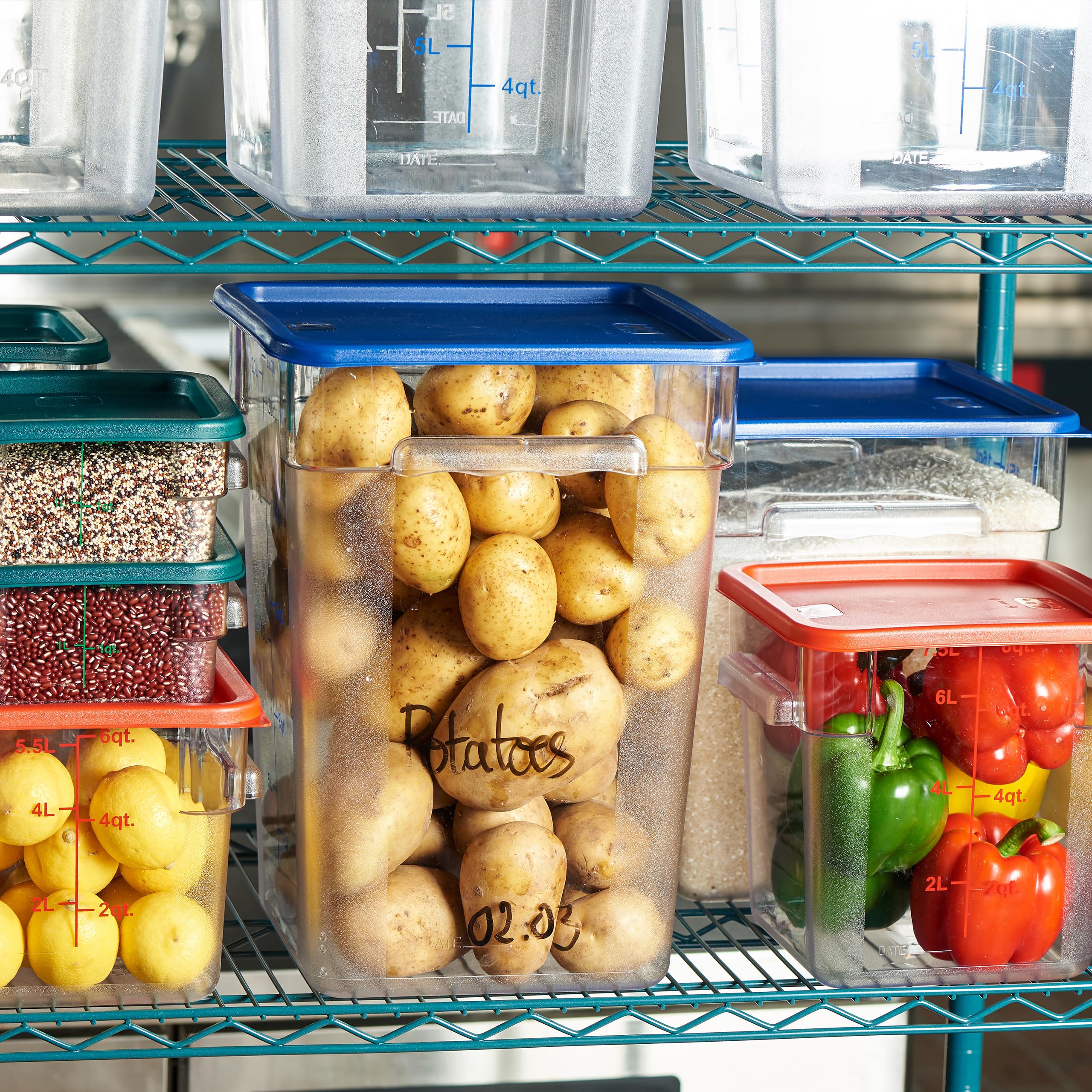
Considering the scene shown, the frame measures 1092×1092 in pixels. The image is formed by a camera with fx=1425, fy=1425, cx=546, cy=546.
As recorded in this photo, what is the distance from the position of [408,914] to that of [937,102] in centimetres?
61

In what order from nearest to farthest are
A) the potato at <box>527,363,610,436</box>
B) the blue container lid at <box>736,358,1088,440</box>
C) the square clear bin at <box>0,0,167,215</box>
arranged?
the square clear bin at <box>0,0,167,215</box>, the potato at <box>527,363,610,436</box>, the blue container lid at <box>736,358,1088,440</box>

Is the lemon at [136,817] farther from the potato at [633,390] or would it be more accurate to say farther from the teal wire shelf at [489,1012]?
the potato at [633,390]

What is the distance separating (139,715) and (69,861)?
0.35ft

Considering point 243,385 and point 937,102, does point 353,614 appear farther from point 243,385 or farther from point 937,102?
point 937,102

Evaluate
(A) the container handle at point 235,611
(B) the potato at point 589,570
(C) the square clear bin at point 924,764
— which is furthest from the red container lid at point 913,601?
(A) the container handle at point 235,611

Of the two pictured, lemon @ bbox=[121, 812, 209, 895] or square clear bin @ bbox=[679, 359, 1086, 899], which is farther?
square clear bin @ bbox=[679, 359, 1086, 899]

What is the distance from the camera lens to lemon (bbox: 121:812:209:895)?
0.91 metres

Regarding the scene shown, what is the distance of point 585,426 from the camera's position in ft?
2.93

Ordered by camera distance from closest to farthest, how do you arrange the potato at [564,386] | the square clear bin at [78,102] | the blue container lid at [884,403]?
the square clear bin at [78,102] < the potato at [564,386] < the blue container lid at [884,403]

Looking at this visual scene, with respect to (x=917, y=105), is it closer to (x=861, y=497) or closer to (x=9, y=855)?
(x=861, y=497)

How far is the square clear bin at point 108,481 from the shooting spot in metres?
0.84

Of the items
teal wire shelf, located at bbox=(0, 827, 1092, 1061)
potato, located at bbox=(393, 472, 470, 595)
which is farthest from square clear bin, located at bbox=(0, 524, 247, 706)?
teal wire shelf, located at bbox=(0, 827, 1092, 1061)

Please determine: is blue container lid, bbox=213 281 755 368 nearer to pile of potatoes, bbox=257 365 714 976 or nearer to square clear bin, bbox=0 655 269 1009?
pile of potatoes, bbox=257 365 714 976

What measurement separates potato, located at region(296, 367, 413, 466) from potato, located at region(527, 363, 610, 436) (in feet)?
0.29
